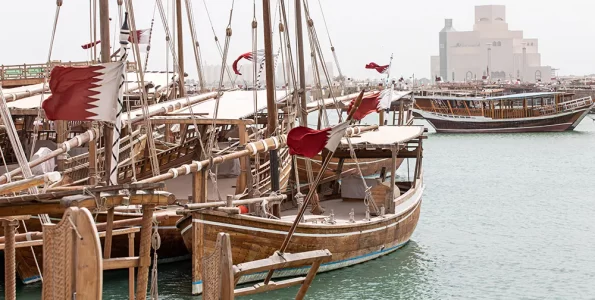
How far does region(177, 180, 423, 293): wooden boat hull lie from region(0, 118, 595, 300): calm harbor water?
0.42 metres

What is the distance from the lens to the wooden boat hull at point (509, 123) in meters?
85.8

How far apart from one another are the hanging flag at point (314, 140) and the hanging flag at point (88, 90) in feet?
13.1

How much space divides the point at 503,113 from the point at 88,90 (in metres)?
75.9

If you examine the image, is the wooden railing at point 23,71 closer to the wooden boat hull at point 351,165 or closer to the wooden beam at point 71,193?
the wooden boat hull at point 351,165

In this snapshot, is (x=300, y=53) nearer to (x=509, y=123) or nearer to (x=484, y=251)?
(x=484, y=251)

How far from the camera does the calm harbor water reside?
2303 centimetres

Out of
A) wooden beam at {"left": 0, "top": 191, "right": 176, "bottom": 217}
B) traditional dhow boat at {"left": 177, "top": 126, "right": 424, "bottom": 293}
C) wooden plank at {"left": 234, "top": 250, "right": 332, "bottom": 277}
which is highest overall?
wooden beam at {"left": 0, "top": 191, "right": 176, "bottom": 217}

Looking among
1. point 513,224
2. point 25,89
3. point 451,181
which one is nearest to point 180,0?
point 25,89

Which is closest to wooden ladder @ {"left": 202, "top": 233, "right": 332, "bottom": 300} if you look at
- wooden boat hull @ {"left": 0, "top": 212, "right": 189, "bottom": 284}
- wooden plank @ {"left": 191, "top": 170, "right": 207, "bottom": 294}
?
wooden plank @ {"left": 191, "top": 170, "right": 207, "bottom": 294}

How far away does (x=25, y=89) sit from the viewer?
107ft

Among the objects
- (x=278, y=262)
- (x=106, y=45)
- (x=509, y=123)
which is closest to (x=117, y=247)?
(x=106, y=45)

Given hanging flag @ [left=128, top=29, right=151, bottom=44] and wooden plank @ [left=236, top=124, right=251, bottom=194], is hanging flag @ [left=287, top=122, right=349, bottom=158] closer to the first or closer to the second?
wooden plank @ [left=236, top=124, right=251, bottom=194]

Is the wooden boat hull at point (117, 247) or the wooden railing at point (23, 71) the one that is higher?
the wooden railing at point (23, 71)

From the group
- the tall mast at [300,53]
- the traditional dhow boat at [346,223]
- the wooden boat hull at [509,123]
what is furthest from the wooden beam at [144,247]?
the wooden boat hull at [509,123]
